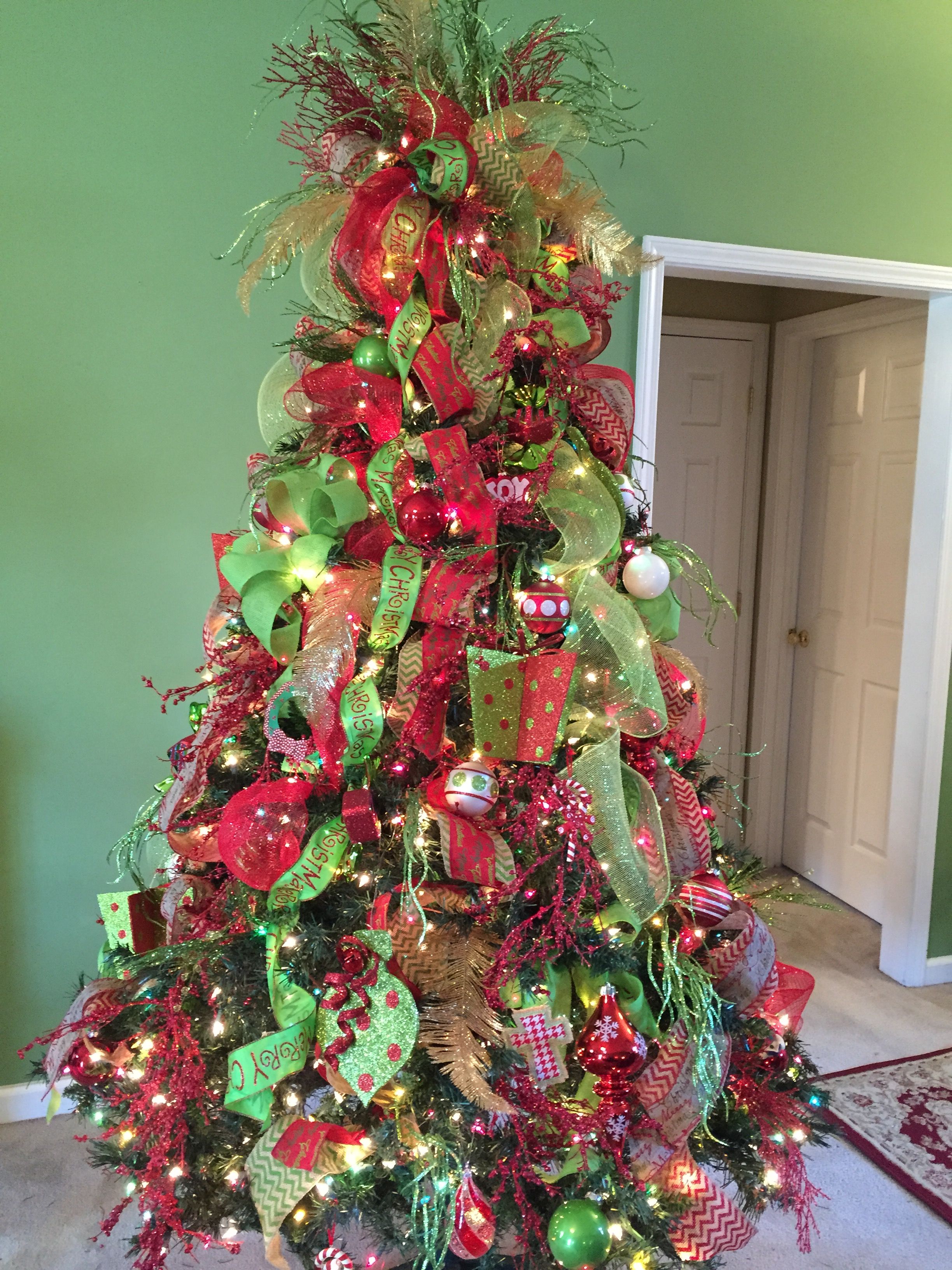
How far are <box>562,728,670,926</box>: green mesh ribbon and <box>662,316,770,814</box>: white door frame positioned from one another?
2445 mm

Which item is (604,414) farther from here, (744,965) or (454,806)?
(744,965)

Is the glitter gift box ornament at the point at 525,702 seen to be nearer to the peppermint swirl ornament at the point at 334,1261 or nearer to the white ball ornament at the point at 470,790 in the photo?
the white ball ornament at the point at 470,790

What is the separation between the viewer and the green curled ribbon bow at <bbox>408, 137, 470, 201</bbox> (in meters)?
1.17

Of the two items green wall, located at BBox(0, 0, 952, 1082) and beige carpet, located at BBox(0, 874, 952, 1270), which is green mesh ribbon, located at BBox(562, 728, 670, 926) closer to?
beige carpet, located at BBox(0, 874, 952, 1270)

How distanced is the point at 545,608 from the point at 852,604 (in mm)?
2520

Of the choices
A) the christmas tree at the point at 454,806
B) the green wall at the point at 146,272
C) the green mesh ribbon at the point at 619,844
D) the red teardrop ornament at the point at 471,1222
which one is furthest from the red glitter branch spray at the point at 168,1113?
the green wall at the point at 146,272

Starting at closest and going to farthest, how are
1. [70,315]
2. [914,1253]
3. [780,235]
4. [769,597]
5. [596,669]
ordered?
[596,669]
[914,1253]
[70,315]
[780,235]
[769,597]

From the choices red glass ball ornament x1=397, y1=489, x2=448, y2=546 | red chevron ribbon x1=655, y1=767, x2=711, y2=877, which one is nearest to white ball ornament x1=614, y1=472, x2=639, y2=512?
red glass ball ornament x1=397, y1=489, x2=448, y2=546

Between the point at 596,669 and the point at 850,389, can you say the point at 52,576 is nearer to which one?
the point at 596,669

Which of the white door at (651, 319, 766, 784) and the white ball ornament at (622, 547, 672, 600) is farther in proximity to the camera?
the white door at (651, 319, 766, 784)

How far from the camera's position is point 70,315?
2.02m

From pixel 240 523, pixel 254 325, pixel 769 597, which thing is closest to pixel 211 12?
pixel 254 325

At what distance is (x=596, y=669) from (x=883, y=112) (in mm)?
2035

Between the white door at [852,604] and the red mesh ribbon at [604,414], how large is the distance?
2.04m
